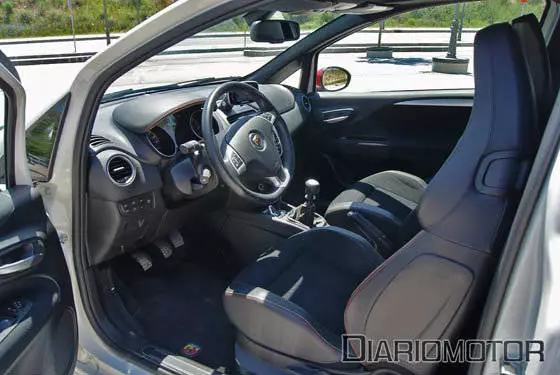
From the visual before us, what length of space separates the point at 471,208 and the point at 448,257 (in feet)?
0.46

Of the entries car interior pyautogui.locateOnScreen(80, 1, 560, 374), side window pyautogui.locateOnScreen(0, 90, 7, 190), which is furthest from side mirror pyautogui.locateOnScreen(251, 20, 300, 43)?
side window pyautogui.locateOnScreen(0, 90, 7, 190)

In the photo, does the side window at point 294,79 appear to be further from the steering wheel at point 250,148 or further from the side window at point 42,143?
the side window at point 42,143

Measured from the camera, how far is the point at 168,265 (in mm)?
2488

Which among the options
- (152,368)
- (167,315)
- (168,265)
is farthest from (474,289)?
(168,265)

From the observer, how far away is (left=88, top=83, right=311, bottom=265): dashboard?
1.87 meters

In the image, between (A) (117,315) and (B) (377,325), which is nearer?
(B) (377,325)

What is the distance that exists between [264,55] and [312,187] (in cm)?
125

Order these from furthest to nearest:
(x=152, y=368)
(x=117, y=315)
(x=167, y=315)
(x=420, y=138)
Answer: (x=420, y=138)
(x=167, y=315)
(x=117, y=315)
(x=152, y=368)

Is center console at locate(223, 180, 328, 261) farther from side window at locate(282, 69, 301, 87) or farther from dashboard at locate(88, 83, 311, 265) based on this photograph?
side window at locate(282, 69, 301, 87)

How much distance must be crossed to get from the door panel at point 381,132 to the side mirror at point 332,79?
73 millimetres

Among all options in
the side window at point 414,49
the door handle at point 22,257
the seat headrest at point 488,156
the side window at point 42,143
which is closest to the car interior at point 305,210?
the seat headrest at point 488,156

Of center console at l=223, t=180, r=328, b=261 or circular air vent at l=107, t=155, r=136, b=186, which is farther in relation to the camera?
center console at l=223, t=180, r=328, b=261

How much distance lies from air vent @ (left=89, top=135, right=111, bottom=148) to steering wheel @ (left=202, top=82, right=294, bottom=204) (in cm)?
Result: 40

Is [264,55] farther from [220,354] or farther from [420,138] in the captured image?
[220,354]
